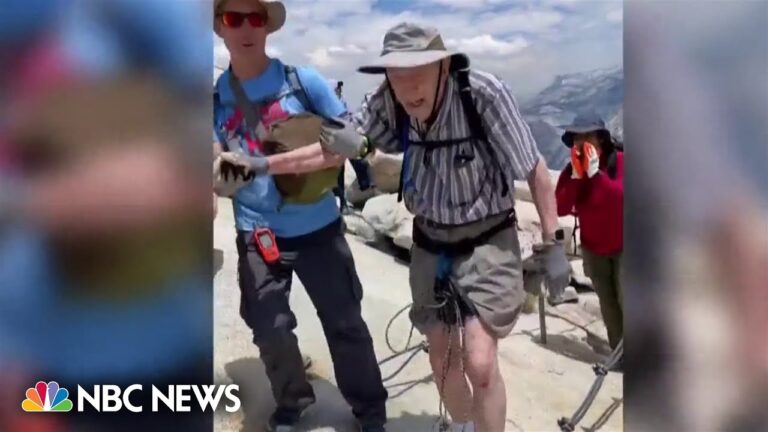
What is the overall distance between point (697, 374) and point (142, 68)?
1532 mm

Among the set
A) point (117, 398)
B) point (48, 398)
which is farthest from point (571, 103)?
point (48, 398)

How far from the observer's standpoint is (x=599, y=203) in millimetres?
2088

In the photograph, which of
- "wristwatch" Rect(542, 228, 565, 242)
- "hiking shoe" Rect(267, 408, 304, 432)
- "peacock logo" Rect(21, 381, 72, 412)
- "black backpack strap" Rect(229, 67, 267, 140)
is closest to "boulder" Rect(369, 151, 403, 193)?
"black backpack strap" Rect(229, 67, 267, 140)

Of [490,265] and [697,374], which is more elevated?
[490,265]

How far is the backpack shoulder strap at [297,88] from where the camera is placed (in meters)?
1.91

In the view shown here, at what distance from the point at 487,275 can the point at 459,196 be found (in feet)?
0.66

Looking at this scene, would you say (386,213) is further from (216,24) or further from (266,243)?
(216,24)

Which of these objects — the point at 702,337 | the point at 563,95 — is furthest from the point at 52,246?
the point at 702,337

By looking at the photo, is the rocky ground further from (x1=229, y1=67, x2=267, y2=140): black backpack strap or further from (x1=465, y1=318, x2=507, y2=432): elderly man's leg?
(x1=229, y1=67, x2=267, y2=140): black backpack strap

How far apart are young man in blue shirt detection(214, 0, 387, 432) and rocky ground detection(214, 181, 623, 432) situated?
38 millimetres

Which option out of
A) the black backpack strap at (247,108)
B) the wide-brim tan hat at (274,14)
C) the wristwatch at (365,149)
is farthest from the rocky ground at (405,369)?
the wide-brim tan hat at (274,14)

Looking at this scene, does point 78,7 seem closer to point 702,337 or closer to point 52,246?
point 52,246

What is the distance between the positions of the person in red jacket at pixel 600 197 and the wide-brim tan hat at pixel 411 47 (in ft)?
1.36

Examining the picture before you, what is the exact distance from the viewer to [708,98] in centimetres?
195
